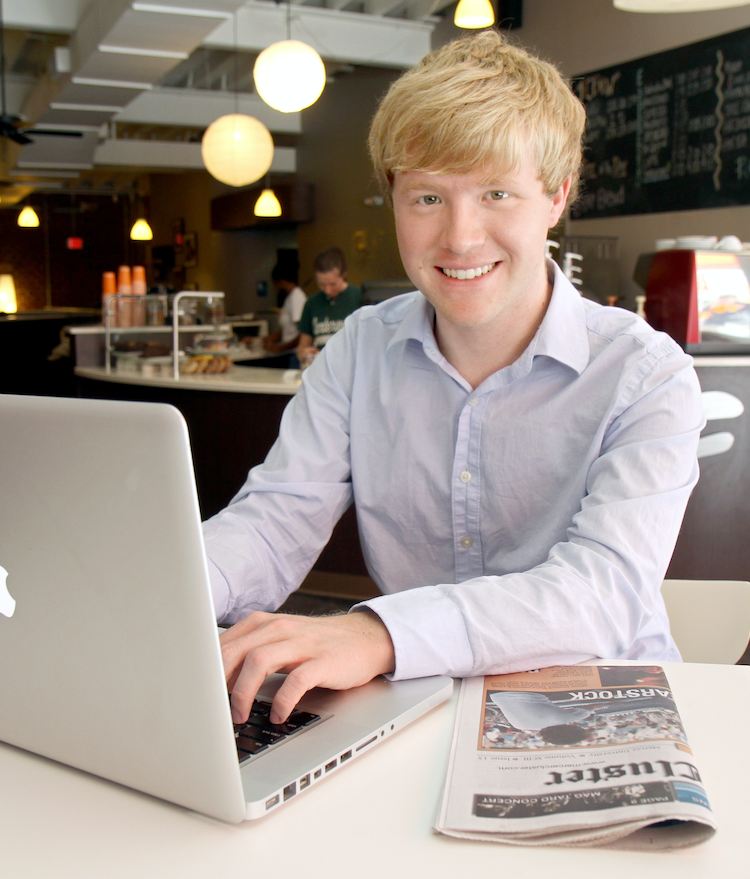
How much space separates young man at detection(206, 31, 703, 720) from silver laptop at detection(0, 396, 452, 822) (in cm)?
21

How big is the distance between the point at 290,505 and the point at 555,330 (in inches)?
18.7

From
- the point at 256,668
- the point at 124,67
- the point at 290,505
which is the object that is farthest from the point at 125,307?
the point at 256,668

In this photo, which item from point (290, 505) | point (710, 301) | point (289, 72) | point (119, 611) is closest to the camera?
point (119, 611)

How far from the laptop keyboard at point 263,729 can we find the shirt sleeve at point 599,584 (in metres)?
0.13

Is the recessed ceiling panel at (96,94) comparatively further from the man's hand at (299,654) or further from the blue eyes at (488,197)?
the man's hand at (299,654)

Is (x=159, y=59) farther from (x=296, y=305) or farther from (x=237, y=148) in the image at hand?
(x=296, y=305)

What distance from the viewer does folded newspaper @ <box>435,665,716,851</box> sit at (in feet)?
1.91

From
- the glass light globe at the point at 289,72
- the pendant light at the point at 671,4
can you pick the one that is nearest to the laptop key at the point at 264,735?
the pendant light at the point at 671,4

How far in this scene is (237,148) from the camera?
5.49 m

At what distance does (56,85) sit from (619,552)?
824cm

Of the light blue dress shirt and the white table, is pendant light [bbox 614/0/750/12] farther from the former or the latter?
the white table

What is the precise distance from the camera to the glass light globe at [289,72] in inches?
181

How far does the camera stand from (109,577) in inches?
22.2

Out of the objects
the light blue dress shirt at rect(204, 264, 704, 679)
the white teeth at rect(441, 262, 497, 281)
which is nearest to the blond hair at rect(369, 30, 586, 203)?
the white teeth at rect(441, 262, 497, 281)
